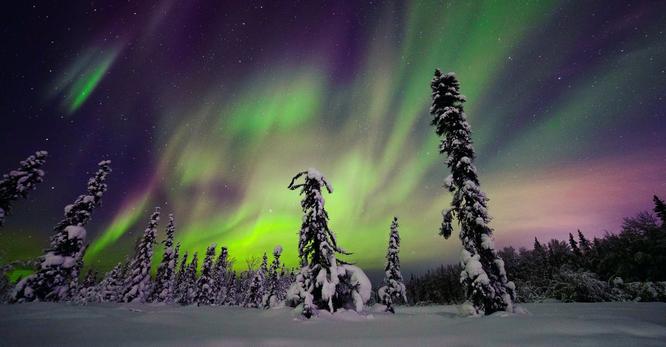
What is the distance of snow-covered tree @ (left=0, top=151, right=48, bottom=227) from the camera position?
2261 cm

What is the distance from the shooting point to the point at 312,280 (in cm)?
1420

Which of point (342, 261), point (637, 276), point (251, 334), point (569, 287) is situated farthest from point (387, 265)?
point (251, 334)

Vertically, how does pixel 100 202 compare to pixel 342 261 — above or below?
above

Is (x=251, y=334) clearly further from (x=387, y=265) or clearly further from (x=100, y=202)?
(x=387, y=265)

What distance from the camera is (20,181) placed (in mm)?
22906

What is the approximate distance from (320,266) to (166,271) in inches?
1811

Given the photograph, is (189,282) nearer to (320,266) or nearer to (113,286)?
(113,286)

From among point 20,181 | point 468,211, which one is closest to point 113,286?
point 20,181

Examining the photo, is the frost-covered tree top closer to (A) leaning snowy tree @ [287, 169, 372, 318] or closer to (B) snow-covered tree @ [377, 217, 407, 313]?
(A) leaning snowy tree @ [287, 169, 372, 318]

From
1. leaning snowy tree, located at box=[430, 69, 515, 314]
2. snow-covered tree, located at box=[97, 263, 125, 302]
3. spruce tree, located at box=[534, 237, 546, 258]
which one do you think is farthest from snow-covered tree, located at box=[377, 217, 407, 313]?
spruce tree, located at box=[534, 237, 546, 258]

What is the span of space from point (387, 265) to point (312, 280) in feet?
90.7

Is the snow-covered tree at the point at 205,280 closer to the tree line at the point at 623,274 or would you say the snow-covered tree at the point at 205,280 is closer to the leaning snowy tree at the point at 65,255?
the leaning snowy tree at the point at 65,255

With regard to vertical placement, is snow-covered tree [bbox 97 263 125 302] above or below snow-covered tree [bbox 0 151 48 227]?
below

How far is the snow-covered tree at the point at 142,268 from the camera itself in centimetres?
4275
